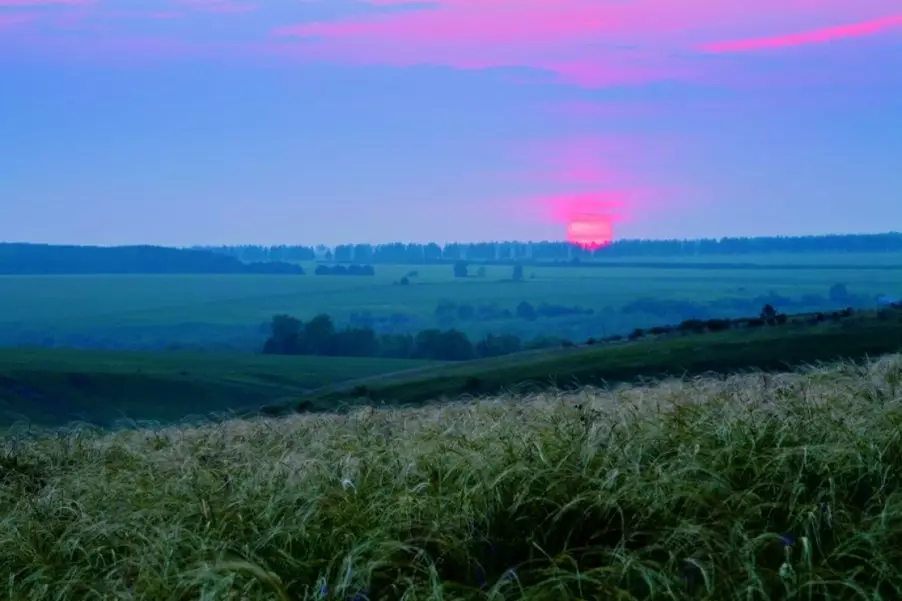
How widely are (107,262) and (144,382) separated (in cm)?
10324

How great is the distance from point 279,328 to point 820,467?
294 ft

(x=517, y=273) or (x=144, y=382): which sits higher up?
(x=517, y=273)

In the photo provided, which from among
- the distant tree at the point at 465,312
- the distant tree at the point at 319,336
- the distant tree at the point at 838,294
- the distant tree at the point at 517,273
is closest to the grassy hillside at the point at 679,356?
the distant tree at the point at 838,294

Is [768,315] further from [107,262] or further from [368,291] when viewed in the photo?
[107,262]

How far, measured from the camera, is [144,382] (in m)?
64.6

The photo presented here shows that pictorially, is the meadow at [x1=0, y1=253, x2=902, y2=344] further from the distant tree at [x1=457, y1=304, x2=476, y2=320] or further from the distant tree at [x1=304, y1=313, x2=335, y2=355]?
the distant tree at [x1=304, y1=313, x2=335, y2=355]

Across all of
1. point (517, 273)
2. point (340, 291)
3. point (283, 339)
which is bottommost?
point (283, 339)

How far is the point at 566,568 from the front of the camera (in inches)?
240

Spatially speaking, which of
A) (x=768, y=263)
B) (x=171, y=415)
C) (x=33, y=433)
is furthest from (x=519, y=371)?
(x=768, y=263)

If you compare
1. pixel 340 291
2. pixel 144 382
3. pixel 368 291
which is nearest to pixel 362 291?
pixel 368 291

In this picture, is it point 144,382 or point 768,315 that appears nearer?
point 768,315

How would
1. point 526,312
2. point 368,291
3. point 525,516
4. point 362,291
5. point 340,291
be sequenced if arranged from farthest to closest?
point 340,291 < point 362,291 < point 368,291 < point 526,312 < point 525,516

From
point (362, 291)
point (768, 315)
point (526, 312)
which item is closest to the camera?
point (768, 315)

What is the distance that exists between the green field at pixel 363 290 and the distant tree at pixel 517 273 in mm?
1157
